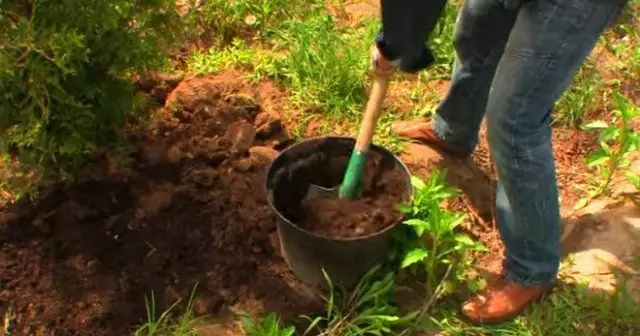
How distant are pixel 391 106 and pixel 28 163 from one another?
71.2 inches

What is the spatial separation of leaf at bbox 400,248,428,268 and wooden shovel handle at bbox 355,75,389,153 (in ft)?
1.40

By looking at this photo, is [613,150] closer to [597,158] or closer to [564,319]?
[597,158]

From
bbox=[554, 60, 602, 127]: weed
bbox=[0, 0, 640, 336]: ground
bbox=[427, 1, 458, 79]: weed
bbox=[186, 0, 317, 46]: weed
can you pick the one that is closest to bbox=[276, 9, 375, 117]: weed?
bbox=[0, 0, 640, 336]: ground

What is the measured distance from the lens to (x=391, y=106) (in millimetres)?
3672

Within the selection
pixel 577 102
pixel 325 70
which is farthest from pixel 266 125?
pixel 577 102

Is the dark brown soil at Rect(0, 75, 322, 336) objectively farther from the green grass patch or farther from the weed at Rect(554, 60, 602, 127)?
the weed at Rect(554, 60, 602, 127)

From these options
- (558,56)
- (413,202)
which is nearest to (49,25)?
(413,202)

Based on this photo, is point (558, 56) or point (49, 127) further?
point (49, 127)

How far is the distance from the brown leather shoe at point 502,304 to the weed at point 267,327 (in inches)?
28.6

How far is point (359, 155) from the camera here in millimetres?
2656

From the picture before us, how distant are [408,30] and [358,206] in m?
0.83

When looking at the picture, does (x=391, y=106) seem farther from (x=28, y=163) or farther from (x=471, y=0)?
(x=28, y=163)

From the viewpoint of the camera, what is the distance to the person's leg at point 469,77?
107 inches

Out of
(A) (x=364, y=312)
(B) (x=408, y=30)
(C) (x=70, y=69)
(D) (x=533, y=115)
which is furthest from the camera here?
(A) (x=364, y=312)
